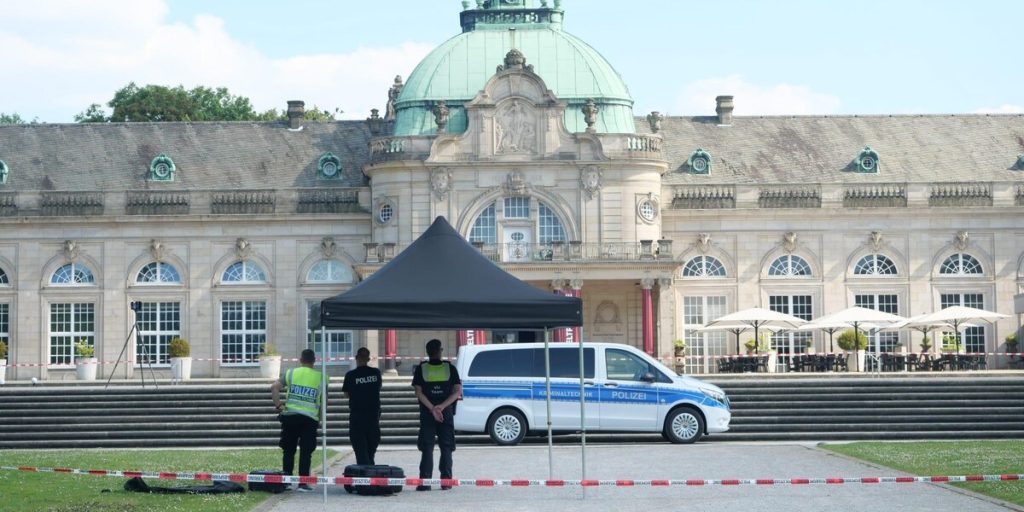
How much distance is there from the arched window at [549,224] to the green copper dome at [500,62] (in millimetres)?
2784

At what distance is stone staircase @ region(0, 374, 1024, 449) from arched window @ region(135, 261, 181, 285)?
52.5 ft

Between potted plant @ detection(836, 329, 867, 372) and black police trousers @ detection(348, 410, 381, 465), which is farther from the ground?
potted plant @ detection(836, 329, 867, 372)

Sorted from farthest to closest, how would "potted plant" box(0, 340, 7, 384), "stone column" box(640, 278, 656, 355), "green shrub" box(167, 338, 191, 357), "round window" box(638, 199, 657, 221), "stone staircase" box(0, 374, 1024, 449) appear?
"round window" box(638, 199, 657, 221), "stone column" box(640, 278, 656, 355), "green shrub" box(167, 338, 191, 357), "potted plant" box(0, 340, 7, 384), "stone staircase" box(0, 374, 1024, 449)

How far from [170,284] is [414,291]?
111ft

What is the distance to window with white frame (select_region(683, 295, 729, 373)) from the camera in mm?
54531

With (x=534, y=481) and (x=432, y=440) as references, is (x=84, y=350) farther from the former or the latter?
(x=534, y=481)

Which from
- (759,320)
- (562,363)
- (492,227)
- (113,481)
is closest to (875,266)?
(759,320)

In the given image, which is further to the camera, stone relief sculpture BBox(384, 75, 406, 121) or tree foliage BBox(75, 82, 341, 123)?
tree foliage BBox(75, 82, 341, 123)

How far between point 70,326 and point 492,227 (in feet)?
43.0

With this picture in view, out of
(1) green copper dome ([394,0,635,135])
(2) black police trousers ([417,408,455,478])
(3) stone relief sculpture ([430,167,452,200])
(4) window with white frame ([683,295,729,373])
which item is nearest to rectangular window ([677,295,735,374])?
(4) window with white frame ([683,295,729,373])

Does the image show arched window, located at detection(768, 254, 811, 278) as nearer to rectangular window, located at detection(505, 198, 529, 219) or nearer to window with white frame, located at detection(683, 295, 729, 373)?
window with white frame, located at detection(683, 295, 729, 373)

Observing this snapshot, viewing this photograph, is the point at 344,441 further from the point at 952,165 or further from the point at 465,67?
the point at 952,165

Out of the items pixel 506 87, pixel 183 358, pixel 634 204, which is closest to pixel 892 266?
pixel 634 204

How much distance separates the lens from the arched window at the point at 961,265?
55.1 m
